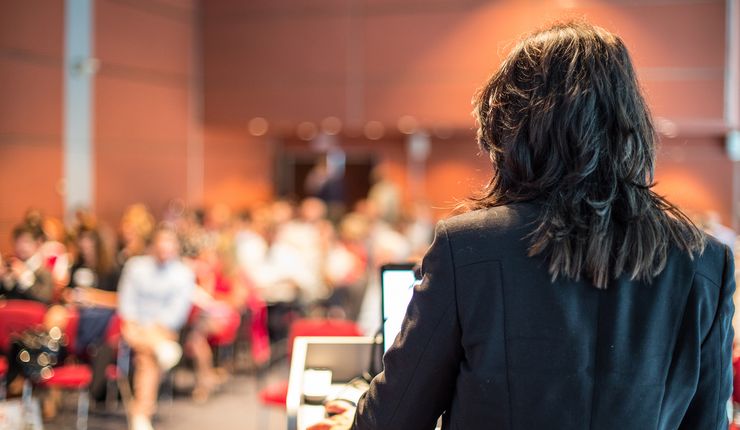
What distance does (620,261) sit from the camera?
51.3 inches

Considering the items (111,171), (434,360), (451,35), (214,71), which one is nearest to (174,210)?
(111,171)

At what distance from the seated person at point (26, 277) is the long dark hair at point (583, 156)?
5.38 metres

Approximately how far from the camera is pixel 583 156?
132cm

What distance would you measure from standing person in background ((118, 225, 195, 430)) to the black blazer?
4.97m

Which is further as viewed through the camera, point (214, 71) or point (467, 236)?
point (214, 71)

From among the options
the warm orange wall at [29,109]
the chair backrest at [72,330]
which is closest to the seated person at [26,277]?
the chair backrest at [72,330]

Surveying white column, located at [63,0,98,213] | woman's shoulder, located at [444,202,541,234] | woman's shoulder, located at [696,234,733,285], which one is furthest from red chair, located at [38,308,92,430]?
woman's shoulder, located at [696,234,733,285]

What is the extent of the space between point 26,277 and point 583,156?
558 centimetres

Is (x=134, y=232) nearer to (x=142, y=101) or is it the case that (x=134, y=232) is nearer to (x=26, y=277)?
(x=26, y=277)

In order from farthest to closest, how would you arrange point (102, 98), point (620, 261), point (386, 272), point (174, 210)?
point (174, 210)
point (102, 98)
point (386, 272)
point (620, 261)

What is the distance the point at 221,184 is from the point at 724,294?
10389mm

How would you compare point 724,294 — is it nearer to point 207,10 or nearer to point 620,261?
point 620,261

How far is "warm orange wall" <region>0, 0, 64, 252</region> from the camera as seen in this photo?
7633mm

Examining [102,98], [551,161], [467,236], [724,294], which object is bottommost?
[724,294]
